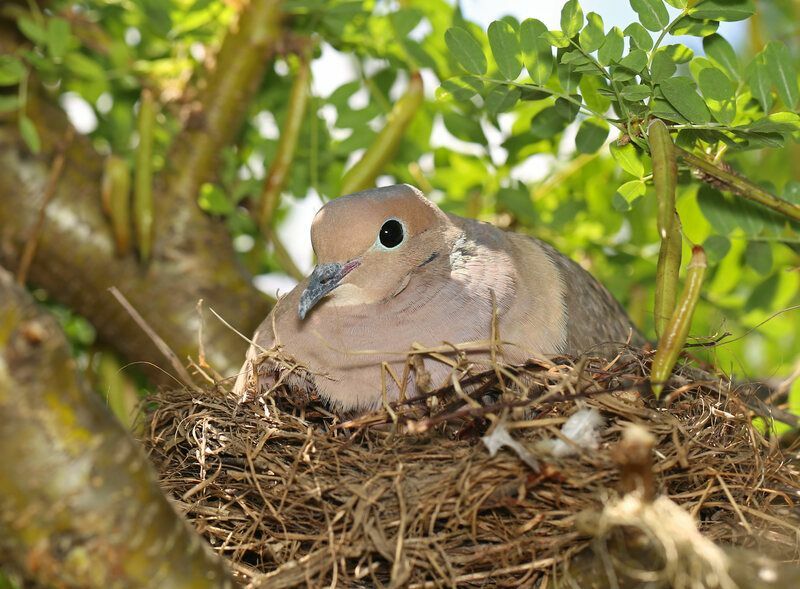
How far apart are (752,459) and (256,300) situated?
177cm

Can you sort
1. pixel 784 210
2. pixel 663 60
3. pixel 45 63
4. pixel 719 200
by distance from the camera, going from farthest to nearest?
pixel 45 63 < pixel 719 200 < pixel 784 210 < pixel 663 60

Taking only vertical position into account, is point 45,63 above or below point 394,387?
above

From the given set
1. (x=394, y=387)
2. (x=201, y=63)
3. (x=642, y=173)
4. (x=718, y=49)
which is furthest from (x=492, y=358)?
(x=201, y=63)

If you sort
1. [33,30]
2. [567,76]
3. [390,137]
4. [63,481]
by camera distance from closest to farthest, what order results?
[63,481] → [567,76] → [33,30] → [390,137]

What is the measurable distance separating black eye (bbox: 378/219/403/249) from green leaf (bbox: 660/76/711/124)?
86 cm

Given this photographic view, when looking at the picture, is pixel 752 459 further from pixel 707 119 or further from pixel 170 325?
pixel 170 325

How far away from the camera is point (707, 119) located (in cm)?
212

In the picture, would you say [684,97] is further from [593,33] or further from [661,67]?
[593,33]

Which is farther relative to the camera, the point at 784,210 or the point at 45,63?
the point at 45,63

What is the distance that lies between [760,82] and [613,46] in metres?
0.42

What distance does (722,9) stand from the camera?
2080 mm

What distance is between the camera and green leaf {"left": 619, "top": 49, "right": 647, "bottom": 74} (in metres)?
2.04

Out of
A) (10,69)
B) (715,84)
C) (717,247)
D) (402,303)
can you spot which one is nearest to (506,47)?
(715,84)

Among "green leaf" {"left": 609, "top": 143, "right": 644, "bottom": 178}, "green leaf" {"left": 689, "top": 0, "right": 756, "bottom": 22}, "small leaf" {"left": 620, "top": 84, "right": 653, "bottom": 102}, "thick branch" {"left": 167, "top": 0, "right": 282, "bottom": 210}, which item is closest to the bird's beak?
"green leaf" {"left": 609, "top": 143, "right": 644, "bottom": 178}
